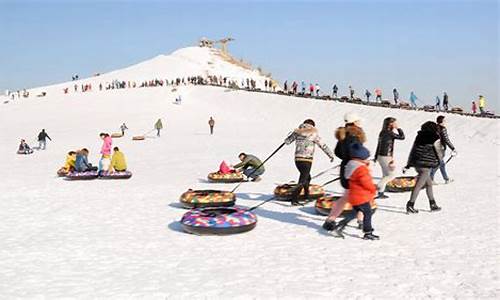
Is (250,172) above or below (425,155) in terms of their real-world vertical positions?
below

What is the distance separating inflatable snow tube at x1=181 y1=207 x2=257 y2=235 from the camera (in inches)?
320

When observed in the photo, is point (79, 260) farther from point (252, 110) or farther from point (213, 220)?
point (252, 110)

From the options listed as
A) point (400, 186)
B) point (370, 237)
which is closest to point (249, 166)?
point (400, 186)

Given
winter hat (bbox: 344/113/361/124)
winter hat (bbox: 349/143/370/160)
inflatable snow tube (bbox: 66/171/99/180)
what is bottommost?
inflatable snow tube (bbox: 66/171/99/180)

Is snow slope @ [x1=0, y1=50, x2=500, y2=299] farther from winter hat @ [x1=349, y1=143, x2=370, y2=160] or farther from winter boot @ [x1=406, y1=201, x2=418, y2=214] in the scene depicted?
winter hat @ [x1=349, y1=143, x2=370, y2=160]

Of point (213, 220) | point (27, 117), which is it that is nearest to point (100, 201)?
point (213, 220)

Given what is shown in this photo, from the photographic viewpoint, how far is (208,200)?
403 inches

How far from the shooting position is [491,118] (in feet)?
95.5

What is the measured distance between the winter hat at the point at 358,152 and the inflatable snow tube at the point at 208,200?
3.58 m

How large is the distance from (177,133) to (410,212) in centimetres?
2714

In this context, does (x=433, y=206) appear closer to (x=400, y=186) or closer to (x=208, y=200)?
(x=400, y=186)

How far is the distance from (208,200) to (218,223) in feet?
6.93

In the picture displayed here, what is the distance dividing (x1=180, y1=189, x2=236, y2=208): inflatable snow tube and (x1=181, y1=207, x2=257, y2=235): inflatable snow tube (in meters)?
1.61

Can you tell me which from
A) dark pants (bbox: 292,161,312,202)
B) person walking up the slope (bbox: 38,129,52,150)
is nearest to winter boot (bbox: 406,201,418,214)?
dark pants (bbox: 292,161,312,202)
